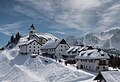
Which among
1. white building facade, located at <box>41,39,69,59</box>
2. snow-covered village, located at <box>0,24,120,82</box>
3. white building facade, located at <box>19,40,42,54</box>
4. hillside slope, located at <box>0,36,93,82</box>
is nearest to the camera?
hillside slope, located at <box>0,36,93,82</box>

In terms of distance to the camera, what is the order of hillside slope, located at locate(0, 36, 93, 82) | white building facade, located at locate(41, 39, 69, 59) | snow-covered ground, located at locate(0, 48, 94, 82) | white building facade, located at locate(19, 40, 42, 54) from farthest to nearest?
white building facade, located at locate(19, 40, 42, 54) < white building facade, located at locate(41, 39, 69, 59) < hillside slope, located at locate(0, 36, 93, 82) < snow-covered ground, located at locate(0, 48, 94, 82)

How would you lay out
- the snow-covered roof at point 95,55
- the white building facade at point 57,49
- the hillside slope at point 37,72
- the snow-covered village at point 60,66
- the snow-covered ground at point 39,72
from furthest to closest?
1. the white building facade at point 57,49
2. the snow-covered roof at point 95,55
3. the snow-covered village at point 60,66
4. the hillside slope at point 37,72
5. the snow-covered ground at point 39,72

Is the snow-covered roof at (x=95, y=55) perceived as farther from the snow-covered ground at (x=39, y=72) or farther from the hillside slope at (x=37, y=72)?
the hillside slope at (x=37, y=72)

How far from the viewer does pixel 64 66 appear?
7756cm

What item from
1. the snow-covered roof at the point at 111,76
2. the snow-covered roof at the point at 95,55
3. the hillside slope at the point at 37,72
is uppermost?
the snow-covered roof at the point at 95,55

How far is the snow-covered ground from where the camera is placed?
67.1 metres

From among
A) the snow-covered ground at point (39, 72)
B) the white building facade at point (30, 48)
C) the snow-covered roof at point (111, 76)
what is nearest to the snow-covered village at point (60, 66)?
the snow-covered ground at point (39, 72)

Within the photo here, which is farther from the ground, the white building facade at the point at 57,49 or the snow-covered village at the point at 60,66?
the white building facade at the point at 57,49

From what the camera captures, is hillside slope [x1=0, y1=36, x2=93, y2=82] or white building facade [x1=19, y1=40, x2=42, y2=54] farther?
white building facade [x1=19, y1=40, x2=42, y2=54]

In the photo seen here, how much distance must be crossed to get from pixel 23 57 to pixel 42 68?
23808mm

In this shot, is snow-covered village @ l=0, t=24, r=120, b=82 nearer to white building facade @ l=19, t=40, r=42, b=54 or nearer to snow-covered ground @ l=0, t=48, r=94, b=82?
snow-covered ground @ l=0, t=48, r=94, b=82

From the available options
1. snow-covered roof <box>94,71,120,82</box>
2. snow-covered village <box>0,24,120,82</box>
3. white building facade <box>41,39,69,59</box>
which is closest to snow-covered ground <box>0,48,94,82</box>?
snow-covered village <box>0,24,120,82</box>

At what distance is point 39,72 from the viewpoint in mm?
80562

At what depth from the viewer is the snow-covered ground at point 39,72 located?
67.1m
